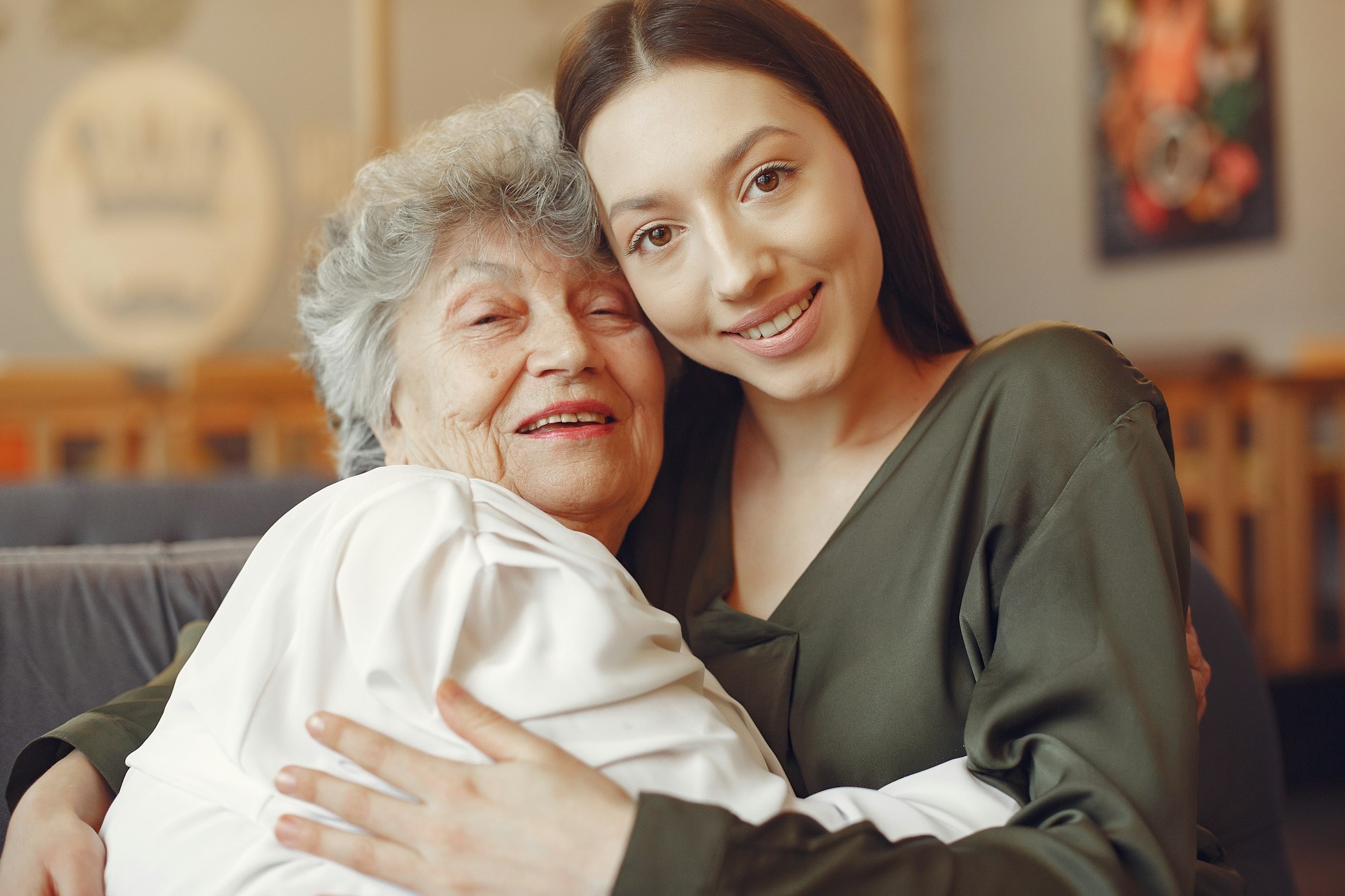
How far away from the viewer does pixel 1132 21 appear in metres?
5.23

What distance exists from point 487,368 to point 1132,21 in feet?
16.1

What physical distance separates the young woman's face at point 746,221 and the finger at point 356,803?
2.01 ft

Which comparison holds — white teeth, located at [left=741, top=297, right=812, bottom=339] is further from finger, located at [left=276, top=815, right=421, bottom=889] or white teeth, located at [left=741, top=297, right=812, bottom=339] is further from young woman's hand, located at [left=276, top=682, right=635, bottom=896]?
finger, located at [left=276, top=815, right=421, bottom=889]

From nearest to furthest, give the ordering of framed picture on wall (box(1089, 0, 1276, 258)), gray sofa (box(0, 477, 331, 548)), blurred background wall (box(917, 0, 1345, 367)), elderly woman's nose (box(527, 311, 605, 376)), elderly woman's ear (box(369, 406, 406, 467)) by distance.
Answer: elderly woman's nose (box(527, 311, 605, 376))
elderly woman's ear (box(369, 406, 406, 467))
gray sofa (box(0, 477, 331, 548))
blurred background wall (box(917, 0, 1345, 367))
framed picture on wall (box(1089, 0, 1276, 258))

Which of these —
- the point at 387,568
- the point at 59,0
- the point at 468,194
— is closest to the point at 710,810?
the point at 387,568

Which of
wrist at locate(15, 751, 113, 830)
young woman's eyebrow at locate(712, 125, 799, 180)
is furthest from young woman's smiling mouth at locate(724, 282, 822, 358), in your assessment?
wrist at locate(15, 751, 113, 830)

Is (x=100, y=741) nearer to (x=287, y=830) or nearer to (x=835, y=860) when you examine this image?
(x=287, y=830)

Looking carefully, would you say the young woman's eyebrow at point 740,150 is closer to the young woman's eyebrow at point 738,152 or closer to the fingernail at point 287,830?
the young woman's eyebrow at point 738,152

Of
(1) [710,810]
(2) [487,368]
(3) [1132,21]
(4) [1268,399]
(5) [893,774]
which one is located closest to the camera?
(1) [710,810]

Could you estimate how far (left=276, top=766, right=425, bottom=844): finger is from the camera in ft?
3.07

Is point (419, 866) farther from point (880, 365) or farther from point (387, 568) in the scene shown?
point (880, 365)

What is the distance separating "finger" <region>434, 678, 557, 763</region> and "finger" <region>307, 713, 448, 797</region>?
35mm

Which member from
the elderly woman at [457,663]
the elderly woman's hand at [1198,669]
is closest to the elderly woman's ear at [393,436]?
the elderly woman at [457,663]

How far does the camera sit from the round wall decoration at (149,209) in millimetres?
5551
